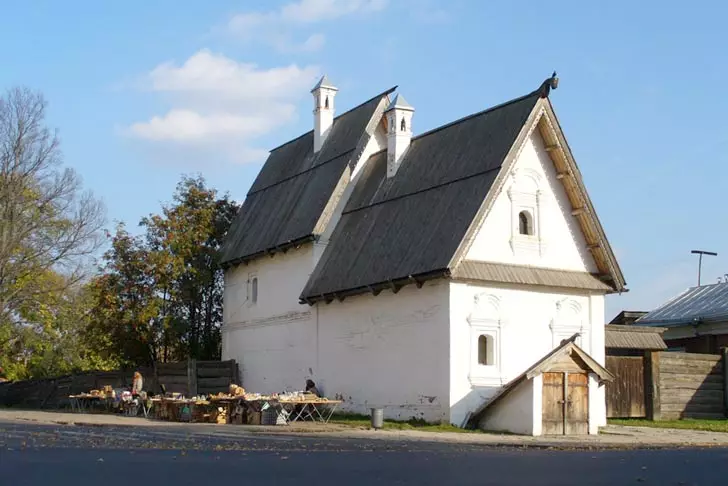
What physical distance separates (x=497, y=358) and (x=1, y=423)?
46.8ft

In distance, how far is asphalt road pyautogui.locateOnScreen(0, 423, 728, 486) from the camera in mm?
13391

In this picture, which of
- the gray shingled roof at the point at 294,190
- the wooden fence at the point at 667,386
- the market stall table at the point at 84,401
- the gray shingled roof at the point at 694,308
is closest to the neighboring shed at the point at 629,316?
the gray shingled roof at the point at 694,308

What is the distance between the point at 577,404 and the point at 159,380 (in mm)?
18784

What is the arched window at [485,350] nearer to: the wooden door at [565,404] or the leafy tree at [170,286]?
the wooden door at [565,404]

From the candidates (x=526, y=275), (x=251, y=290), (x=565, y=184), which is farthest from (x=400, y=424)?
(x=251, y=290)

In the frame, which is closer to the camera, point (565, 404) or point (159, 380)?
point (565, 404)

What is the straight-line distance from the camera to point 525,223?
3009 cm

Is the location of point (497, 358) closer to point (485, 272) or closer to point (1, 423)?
point (485, 272)

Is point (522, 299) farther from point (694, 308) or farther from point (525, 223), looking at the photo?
point (694, 308)

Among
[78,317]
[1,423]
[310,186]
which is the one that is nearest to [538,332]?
[310,186]

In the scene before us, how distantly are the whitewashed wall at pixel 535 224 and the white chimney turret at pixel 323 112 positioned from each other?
11.9 metres

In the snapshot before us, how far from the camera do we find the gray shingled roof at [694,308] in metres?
40.1

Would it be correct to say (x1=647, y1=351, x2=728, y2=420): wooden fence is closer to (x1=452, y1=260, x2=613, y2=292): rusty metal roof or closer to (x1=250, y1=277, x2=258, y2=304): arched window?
(x1=452, y1=260, x2=613, y2=292): rusty metal roof

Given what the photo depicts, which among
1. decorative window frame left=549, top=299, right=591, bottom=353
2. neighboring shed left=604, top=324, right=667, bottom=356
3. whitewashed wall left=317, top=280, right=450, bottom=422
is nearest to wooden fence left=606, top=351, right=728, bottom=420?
neighboring shed left=604, top=324, right=667, bottom=356
